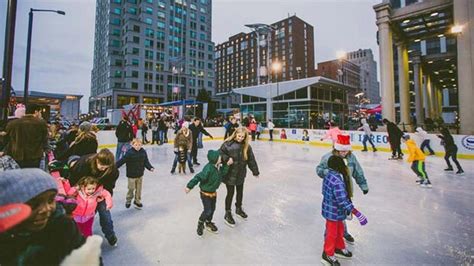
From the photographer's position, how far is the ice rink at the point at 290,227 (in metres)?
2.74

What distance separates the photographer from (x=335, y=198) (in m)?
2.48

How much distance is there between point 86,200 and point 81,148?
1498mm

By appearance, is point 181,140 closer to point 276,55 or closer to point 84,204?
point 84,204

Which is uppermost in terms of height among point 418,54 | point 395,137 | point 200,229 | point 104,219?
point 418,54

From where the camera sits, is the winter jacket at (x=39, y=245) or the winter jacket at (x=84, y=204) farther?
the winter jacket at (x=84, y=204)

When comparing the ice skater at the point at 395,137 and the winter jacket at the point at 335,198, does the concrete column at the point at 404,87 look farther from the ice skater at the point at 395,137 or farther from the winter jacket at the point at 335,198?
the winter jacket at the point at 335,198

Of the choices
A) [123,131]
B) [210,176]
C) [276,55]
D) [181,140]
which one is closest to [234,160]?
[210,176]

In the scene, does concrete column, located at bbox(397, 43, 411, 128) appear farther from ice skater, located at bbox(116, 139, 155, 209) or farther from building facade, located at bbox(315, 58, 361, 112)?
building facade, located at bbox(315, 58, 361, 112)

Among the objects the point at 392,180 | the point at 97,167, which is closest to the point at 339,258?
the point at 97,167

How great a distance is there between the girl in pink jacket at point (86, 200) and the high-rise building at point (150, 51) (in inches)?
1775

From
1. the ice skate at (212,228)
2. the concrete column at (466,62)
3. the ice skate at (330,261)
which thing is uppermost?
the concrete column at (466,62)

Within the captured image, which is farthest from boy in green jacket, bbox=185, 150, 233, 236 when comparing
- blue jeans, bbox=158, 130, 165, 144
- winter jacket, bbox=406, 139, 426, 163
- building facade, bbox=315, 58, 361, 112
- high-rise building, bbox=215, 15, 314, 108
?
building facade, bbox=315, 58, 361, 112

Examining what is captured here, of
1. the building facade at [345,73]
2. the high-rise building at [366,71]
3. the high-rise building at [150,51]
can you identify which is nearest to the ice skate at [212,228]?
the high-rise building at [150,51]

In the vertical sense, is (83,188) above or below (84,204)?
above
